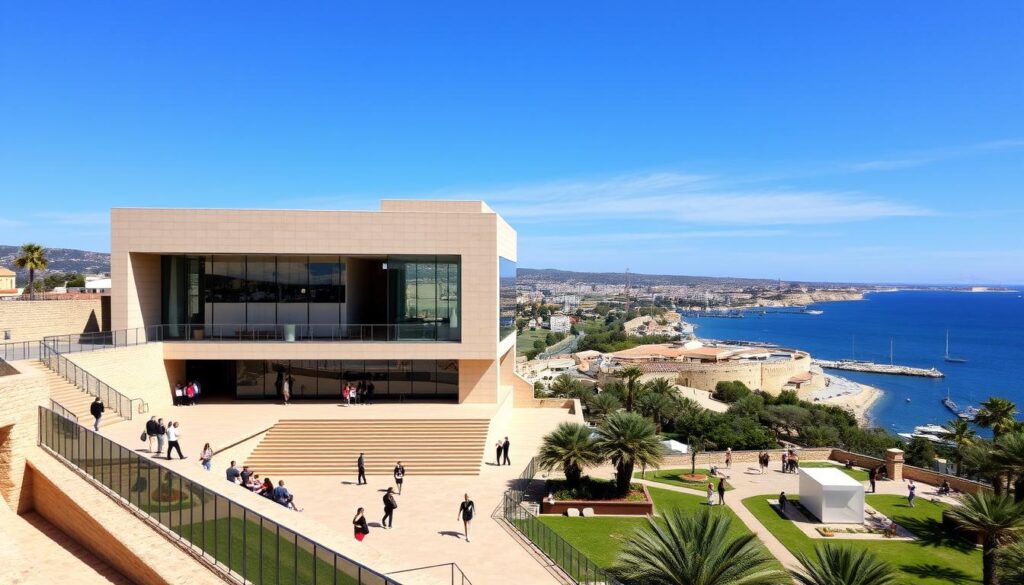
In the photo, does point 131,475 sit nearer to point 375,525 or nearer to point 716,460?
point 375,525

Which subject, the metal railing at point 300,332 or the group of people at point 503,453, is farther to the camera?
the metal railing at point 300,332

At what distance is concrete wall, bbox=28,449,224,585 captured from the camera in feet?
37.8

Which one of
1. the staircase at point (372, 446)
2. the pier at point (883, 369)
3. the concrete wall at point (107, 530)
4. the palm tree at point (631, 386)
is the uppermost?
the concrete wall at point (107, 530)

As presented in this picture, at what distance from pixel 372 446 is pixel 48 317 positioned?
54.3 ft

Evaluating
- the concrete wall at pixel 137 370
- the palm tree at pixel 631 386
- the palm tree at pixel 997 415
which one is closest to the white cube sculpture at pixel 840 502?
the palm tree at pixel 997 415

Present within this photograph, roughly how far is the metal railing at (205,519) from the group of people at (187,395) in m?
14.8

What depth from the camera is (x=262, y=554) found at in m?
10.8

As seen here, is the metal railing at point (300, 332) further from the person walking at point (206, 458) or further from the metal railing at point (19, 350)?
the person walking at point (206, 458)

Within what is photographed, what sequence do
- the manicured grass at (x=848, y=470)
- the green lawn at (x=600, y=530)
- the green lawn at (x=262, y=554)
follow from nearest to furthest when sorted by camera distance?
the green lawn at (x=262, y=554), the green lawn at (x=600, y=530), the manicured grass at (x=848, y=470)

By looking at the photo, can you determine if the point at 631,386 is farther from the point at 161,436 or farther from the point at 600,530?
the point at 161,436

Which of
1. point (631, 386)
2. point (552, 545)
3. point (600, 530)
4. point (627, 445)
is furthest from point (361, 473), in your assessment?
point (631, 386)

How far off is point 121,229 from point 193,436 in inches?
465

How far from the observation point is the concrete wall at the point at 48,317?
90.5ft

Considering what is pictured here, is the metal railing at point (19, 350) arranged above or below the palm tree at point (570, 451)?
above
